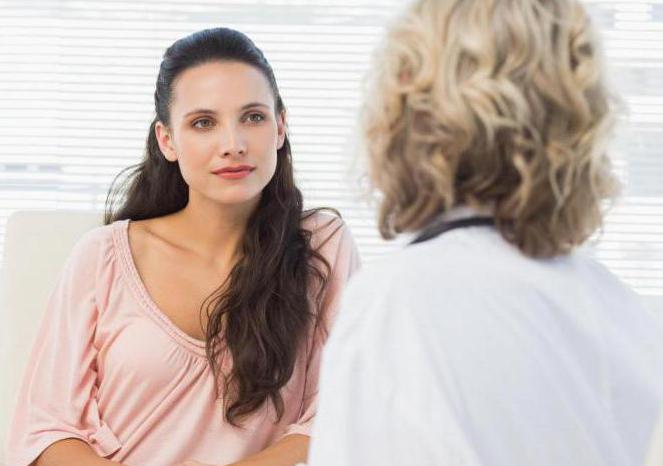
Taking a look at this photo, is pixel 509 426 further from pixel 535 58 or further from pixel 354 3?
pixel 354 3

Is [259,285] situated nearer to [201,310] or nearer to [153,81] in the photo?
[201,310]

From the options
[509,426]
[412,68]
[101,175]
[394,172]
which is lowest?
[101,175]

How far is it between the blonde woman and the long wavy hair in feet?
3.04

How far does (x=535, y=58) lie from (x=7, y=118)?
282cm

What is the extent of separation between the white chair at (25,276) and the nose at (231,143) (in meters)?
0.43

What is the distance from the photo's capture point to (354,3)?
3.60m

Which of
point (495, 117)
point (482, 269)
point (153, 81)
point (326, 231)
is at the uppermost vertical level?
point (495, 117)

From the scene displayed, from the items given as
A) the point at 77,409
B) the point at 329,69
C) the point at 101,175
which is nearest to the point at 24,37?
the point at 101,175

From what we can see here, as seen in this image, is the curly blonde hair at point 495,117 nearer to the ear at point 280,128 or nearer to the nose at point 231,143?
the nose at point 231,143

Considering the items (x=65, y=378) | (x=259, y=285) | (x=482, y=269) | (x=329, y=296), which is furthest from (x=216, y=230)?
(x=482, y=269)

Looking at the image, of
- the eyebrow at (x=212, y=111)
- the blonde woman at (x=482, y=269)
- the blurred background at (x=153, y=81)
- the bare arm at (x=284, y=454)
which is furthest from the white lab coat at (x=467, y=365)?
the blurred background at (x=153, y=81)

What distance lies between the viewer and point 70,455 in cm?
201

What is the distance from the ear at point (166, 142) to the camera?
7.06 feet

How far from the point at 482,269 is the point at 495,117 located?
143 millimetres
